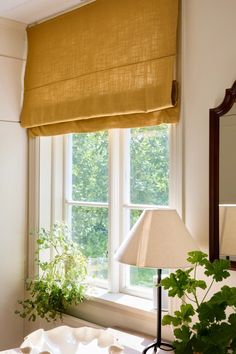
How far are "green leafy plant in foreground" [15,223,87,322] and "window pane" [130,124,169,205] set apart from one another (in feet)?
1.83

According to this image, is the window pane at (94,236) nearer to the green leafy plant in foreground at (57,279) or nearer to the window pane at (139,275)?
the green leafy plant in foreground at (57,279)

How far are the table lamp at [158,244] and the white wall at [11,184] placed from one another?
1388 mm

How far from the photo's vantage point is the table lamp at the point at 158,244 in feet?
6.60

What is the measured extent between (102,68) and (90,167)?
68 cm

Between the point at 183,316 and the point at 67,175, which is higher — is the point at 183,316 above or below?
below

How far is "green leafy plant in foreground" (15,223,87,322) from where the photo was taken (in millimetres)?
2916

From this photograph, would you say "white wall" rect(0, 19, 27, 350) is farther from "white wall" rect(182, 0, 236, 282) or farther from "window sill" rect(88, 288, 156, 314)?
"white wall" rect(182, 0, 236, 282)

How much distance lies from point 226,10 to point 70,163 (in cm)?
153

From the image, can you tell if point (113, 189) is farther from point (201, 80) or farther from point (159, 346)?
point (159, 346)

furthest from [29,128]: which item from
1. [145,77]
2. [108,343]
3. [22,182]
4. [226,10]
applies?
[108,343]

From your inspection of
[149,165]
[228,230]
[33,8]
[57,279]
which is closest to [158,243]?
[228,230]

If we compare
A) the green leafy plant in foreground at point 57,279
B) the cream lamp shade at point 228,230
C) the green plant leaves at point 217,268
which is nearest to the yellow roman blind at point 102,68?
the cream lamp shade at point 228,230

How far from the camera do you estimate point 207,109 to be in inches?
90.4

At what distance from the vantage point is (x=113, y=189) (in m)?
2.89
